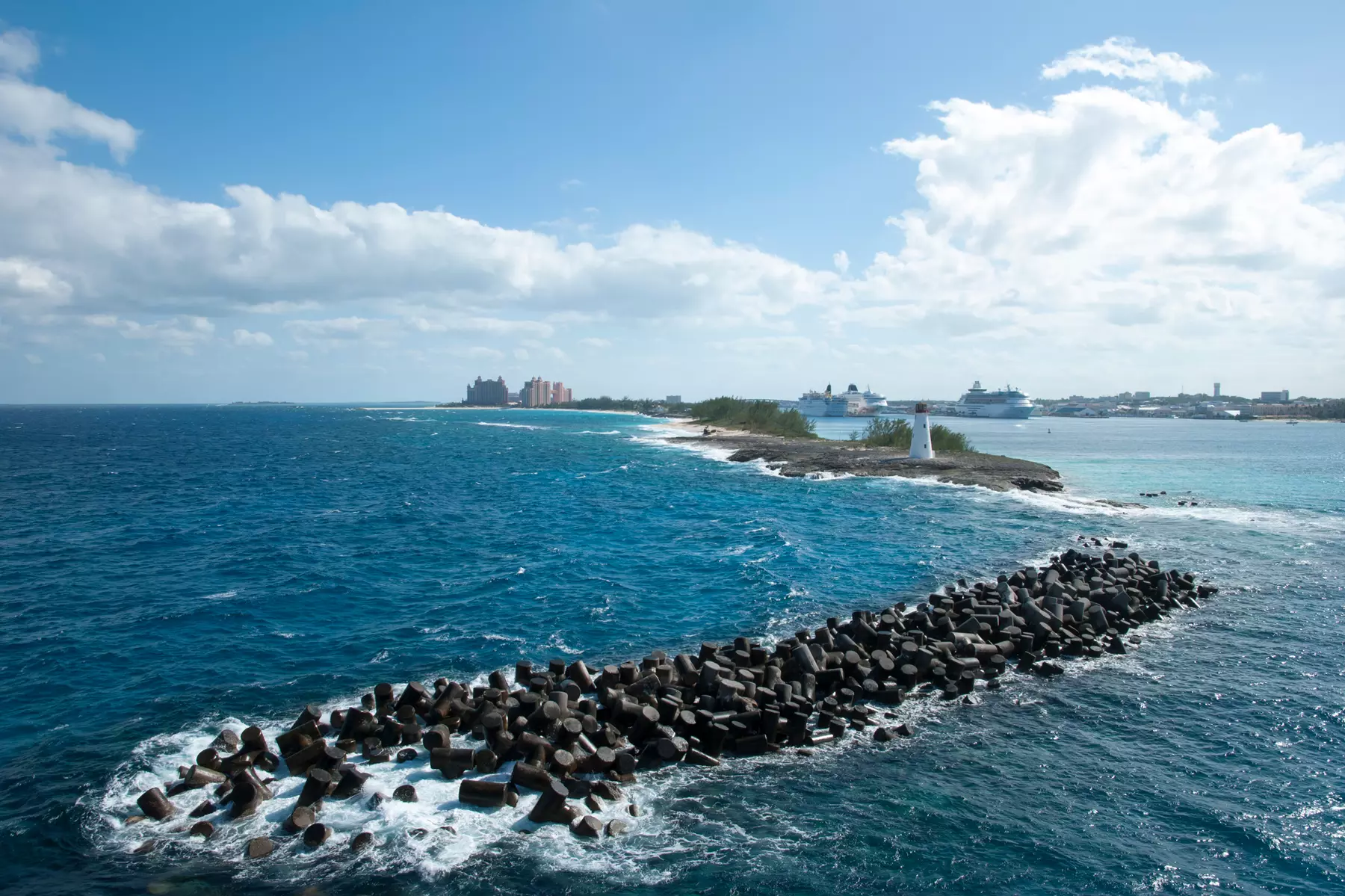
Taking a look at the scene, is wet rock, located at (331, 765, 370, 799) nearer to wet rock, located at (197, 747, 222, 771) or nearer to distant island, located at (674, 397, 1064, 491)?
wet rock, located at (197, 747, 222, 771)

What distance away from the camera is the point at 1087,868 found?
10.6 meters

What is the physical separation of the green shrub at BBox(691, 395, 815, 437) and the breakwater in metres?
83.8

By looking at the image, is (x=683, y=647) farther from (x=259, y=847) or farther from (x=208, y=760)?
(x=259, y=847)

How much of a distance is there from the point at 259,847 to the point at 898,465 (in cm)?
5768

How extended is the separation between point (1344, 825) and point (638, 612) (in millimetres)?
16358

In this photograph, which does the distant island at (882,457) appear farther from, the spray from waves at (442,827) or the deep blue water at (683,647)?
the spray from waves at (442,827)

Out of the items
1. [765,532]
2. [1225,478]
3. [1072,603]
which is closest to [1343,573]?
[1072,603]

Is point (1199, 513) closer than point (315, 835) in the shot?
No

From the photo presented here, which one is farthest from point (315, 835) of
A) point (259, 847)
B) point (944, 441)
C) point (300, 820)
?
point (944, 441)

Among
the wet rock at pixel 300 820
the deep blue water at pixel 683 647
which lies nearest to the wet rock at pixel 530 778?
the deep blue water at pixel 683 647

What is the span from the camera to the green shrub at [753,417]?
11062cm

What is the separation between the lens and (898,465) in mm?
62750

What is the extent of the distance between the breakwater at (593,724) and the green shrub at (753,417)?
275ft

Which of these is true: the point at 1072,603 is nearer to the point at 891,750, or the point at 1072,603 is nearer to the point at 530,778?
the point at 891,750
